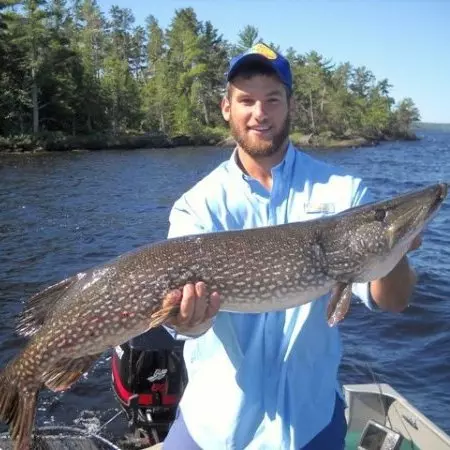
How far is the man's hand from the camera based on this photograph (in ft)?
8.65

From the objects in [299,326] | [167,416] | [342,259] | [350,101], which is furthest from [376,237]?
[350,101]

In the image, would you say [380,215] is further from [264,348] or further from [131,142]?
[131,142]

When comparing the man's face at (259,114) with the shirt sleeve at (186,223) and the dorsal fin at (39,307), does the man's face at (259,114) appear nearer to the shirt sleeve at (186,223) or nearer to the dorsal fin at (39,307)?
the shirt sleeve at (186,223)

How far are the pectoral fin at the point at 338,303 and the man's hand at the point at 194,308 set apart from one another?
56 centimetres

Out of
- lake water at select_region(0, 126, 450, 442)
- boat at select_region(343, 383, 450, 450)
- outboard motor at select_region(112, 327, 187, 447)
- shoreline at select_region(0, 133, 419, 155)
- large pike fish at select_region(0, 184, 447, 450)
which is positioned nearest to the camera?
large pike fish at select_region(0, 184, 447, 450)

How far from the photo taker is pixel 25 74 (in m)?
48.8

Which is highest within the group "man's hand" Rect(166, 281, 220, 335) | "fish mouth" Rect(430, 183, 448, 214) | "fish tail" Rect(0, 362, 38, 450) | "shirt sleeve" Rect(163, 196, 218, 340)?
"fish mouth" Rect(430, 183, 448, 214)

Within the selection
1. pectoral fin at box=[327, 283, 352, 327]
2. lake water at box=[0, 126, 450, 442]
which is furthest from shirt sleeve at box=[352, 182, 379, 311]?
lake water at box=[0, 126, 450, 442]

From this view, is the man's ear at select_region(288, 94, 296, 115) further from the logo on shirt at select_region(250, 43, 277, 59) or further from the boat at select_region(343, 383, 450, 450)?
the boat at select_region(343, 383, 450, 450)

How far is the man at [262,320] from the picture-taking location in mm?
2621

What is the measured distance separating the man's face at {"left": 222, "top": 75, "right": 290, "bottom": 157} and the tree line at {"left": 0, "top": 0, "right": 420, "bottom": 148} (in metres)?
46.4

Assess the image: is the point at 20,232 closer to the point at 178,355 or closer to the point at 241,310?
the point at 178,355

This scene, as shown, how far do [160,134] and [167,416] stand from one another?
180 feet

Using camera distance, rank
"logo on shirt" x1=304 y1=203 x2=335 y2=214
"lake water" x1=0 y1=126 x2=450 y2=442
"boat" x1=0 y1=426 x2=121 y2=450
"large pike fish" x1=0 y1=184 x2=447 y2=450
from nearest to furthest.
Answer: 1. "large pike fish" x1=0 y1=184 x2=447 y2=450
2. "logo on shirt" x1=304 y1=203 x2=335 y2=214
3. "boat" x1=0 y1=426 x2=121 y2=450
4. "lake water" x1=0 y1=126 x2=450 y2=442
